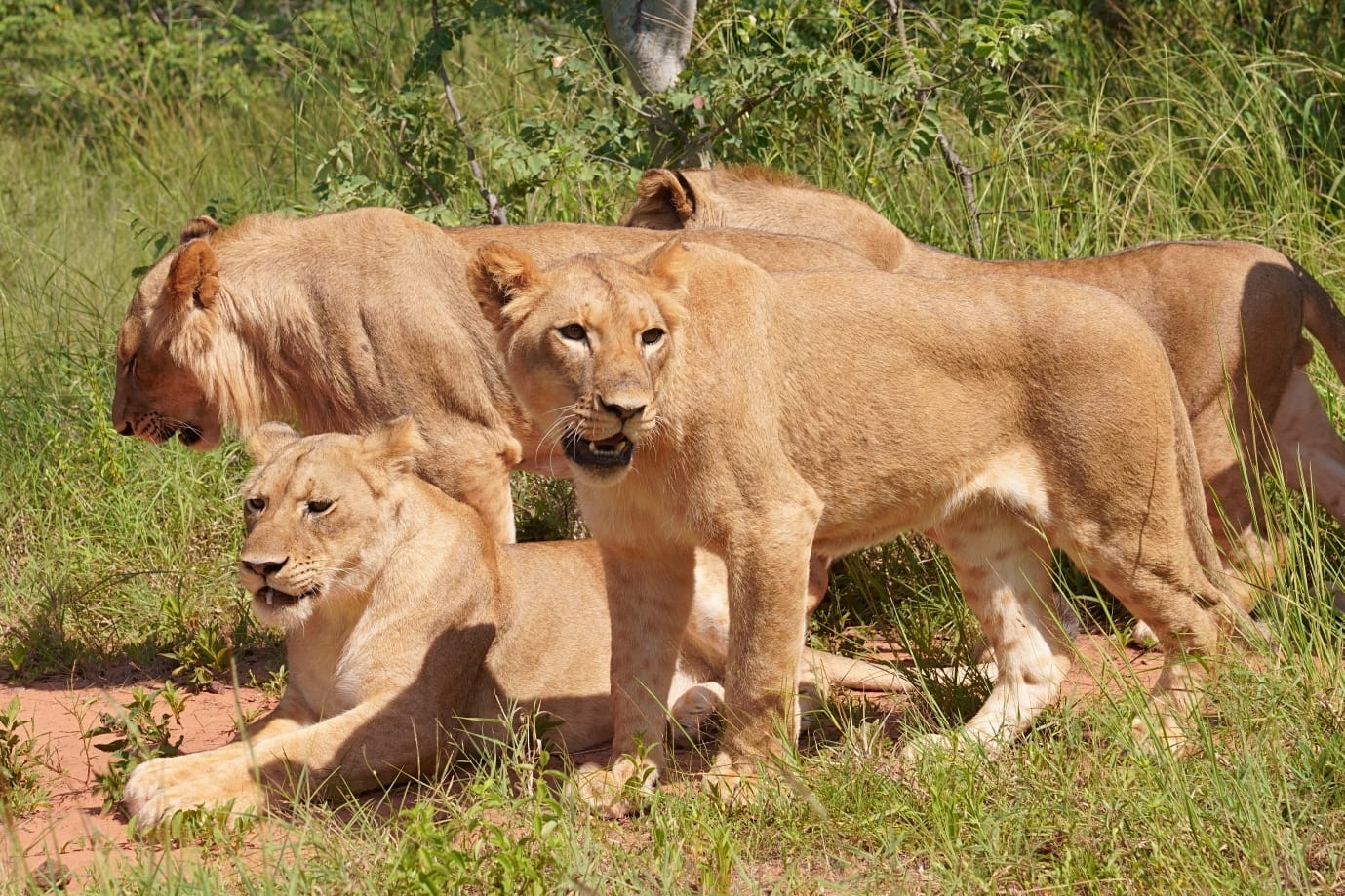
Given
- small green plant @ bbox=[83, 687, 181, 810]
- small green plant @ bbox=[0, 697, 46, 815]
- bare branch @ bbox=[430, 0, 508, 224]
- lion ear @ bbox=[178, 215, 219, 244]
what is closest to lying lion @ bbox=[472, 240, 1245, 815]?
small green plant @ bbox=[83, 687, 181, 810]

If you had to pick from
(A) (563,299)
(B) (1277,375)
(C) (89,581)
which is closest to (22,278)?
(C) (89,581)

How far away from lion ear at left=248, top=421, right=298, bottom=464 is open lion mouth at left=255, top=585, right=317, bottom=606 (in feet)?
1.59

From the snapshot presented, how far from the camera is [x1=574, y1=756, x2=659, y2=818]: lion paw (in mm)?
4035

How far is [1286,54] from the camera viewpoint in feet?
27.3

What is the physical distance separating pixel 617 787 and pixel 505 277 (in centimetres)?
136

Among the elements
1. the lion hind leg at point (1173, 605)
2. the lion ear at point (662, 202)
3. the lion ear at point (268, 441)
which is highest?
the lion ear at point (662, 202)

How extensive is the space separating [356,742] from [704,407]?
133 cm

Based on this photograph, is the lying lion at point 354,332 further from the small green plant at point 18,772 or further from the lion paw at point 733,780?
the lion paw at point 733,780

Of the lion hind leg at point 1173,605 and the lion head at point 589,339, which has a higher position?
the lion head at point 589,339

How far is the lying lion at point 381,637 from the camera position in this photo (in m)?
4.18

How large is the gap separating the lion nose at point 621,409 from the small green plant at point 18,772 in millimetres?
1940

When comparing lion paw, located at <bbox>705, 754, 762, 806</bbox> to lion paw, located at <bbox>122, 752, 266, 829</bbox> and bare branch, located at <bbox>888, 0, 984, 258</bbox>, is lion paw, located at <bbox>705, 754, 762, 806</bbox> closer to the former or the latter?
lion paw, located at <bbox>122, 752, 266, 829</bbox>

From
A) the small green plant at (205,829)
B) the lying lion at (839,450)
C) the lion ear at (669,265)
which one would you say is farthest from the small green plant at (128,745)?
the lion ear at (669,265)

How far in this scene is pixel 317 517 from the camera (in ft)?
14.1
